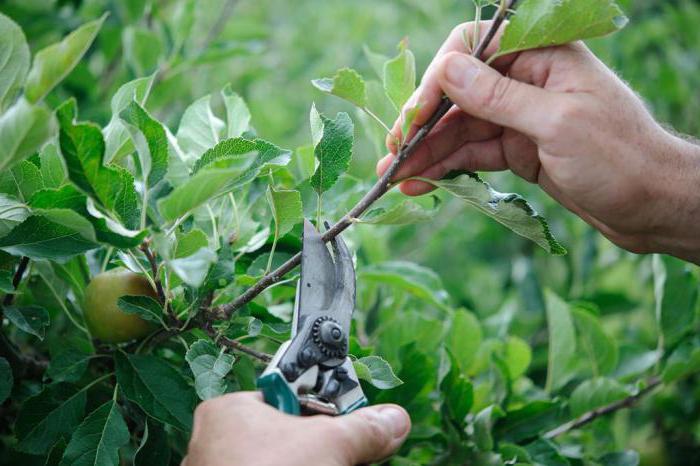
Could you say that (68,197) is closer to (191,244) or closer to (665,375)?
(191,244)

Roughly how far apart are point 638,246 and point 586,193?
0.58 feet

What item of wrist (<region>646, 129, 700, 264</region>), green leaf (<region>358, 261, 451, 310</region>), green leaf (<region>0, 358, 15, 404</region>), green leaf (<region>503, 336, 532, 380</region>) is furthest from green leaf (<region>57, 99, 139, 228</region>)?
green leaf (<region>503, 336, 532, 380</region>)

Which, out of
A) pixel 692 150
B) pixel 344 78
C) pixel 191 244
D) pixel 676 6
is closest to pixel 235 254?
pixel 191 244

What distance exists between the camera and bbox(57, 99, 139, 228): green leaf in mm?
597

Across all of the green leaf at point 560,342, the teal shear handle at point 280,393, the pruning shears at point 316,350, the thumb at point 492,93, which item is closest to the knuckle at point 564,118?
the thumb at point 492,93

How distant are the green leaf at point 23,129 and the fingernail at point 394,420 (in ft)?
1.27

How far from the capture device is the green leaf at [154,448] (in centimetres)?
79

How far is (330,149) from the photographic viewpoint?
76 centimetres

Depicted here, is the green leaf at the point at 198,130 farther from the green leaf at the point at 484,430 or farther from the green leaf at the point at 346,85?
the green leaf at the point at 484,430

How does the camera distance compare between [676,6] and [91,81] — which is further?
[676,6]

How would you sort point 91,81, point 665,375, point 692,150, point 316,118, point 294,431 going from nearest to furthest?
point 294,431 < point 316,118 < point 692,150 < point 665,375 < point 91,81

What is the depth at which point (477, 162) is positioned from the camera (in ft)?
2.98

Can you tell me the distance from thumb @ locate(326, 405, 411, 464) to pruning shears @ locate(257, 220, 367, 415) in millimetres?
37

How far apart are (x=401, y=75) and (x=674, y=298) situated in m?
0.64
